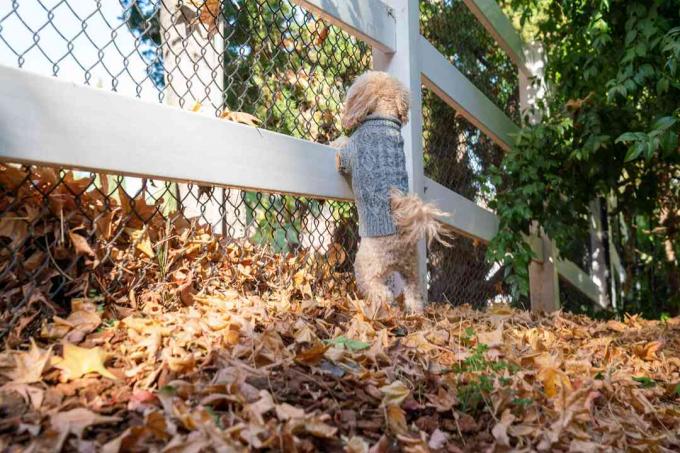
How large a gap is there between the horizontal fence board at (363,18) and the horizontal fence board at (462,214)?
2.53 ft

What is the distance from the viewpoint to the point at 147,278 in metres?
2.14

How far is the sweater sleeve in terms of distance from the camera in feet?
8.96

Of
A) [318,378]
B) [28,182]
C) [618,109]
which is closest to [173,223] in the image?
[28,182]

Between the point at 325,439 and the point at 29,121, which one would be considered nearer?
the point at 325,439

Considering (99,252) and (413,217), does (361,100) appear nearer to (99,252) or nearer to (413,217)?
(413,217)

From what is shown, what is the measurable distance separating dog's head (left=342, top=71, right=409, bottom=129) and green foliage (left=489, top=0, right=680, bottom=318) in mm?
1469

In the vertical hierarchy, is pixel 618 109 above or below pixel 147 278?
above

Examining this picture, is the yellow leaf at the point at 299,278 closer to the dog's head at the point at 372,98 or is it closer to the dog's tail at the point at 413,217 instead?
the dog's tail at the point at 413,217

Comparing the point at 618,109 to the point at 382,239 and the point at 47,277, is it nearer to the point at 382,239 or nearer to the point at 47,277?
the point at 382,239

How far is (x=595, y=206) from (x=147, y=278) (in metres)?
6.28

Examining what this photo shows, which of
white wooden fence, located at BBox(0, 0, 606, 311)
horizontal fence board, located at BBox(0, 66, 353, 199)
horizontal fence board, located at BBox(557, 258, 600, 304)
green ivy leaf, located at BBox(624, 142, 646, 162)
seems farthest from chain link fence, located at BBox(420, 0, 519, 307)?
horizontal fence board, located at BBox(0, 66, 353, 199)

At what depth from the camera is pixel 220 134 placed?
2232 mm

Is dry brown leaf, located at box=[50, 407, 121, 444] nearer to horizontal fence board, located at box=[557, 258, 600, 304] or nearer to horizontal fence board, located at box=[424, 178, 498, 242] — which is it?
horizontal fence board, located at box=[424, 178, 498, 242]

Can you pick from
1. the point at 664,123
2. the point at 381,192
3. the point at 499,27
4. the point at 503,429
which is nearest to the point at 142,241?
the point at 381,192
